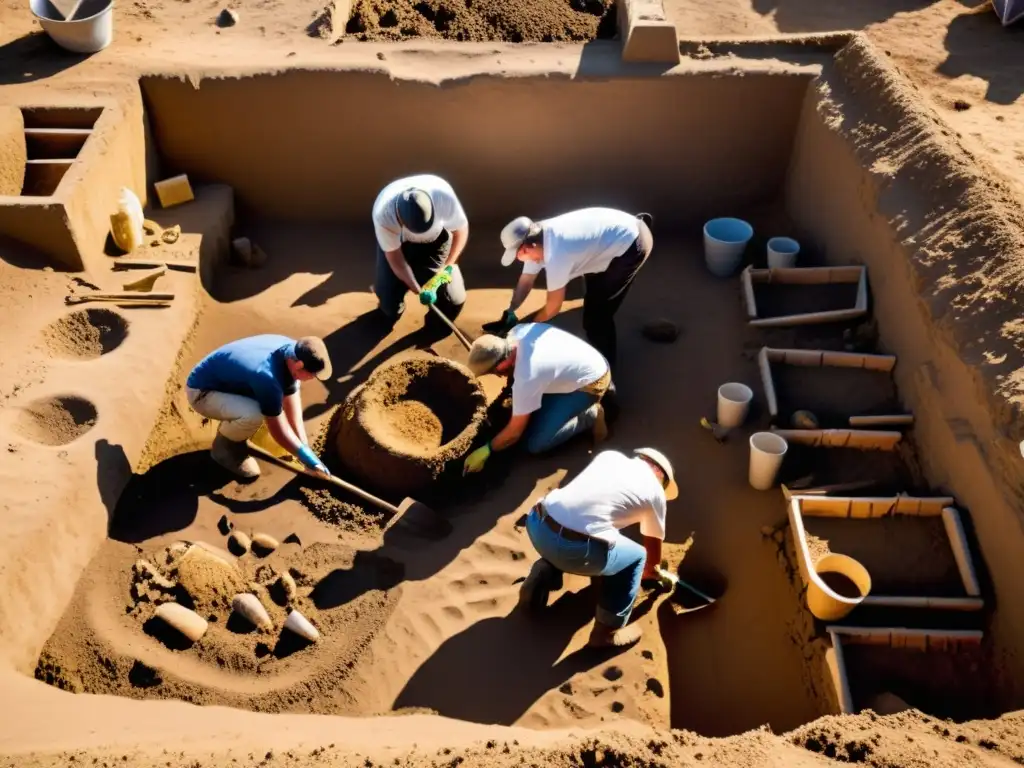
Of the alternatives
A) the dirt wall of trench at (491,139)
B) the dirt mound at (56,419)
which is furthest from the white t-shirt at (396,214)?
the dirt mound at (56,419)

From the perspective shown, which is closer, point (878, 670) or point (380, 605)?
point (878, 670)

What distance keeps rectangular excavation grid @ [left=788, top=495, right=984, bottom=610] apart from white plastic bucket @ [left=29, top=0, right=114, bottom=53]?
6334 millimetres

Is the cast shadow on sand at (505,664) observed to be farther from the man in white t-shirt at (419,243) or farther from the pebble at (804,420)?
the man in white t-shirt at (419,243)

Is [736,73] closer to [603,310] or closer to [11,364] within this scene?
[603,310]

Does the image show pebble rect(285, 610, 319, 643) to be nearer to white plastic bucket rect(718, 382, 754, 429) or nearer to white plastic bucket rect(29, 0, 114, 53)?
white plastic bucket rect(718, 382, 754, 429)

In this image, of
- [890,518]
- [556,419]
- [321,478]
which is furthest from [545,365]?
[890,518]

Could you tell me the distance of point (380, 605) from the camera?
4.79m

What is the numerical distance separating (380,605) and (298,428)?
1.21 m

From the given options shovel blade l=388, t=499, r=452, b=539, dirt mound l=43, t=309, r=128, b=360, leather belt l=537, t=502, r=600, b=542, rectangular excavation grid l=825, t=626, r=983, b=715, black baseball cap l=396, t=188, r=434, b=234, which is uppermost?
black baseball cap l=396, t=188, r=434, b=234

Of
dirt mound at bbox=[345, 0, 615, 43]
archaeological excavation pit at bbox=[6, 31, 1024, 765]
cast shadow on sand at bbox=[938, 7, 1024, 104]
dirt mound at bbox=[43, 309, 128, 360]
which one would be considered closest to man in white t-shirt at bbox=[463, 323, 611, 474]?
archaeological excavation pit at bbox=[6, 31, 1024, 765]

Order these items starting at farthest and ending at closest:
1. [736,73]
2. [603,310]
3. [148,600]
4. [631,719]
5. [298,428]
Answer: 1. [736,73]
2. [603,310]
3. [298,428]
4. [148,600]
5. [631,719]

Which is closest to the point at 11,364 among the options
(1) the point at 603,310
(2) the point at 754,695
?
(1) the point at 603,310

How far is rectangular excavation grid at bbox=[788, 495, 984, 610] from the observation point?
4500 mm

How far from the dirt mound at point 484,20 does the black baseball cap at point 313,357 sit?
12.0 ft
